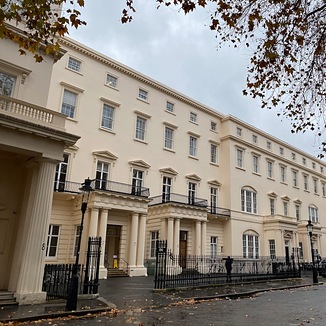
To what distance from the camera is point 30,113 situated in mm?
12359

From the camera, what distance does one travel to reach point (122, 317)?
30.5ft

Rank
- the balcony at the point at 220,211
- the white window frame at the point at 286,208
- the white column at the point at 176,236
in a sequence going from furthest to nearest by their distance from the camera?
1. the white window frame at the point at 286,208
2. the balcony at the point at 220,211
3. the white column at the point at 176,236

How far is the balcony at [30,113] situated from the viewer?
11.7 meters

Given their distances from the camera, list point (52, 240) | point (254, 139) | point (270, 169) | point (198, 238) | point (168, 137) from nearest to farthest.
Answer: point (52, 240) → point (198, 238) → point (168, 137) → point (254, 139) → point (270, 169)

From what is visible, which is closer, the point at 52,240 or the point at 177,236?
the point at 52,240

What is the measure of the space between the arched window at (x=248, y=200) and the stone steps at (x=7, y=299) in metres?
26.0

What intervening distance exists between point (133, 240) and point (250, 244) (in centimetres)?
1576

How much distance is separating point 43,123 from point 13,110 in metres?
1.15

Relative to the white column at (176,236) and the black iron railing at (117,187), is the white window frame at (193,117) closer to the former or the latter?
the black iron railing at (117,187)

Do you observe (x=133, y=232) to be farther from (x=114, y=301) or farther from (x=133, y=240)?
(x=114, y=301)

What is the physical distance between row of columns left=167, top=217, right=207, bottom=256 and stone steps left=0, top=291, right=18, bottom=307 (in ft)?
48.0

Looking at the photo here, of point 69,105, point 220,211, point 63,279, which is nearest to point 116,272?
point 63,279

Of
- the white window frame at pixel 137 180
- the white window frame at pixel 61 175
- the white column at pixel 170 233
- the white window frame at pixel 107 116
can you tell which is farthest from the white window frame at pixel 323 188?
the white window frame at pixel 61 175

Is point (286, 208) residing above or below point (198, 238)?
above
